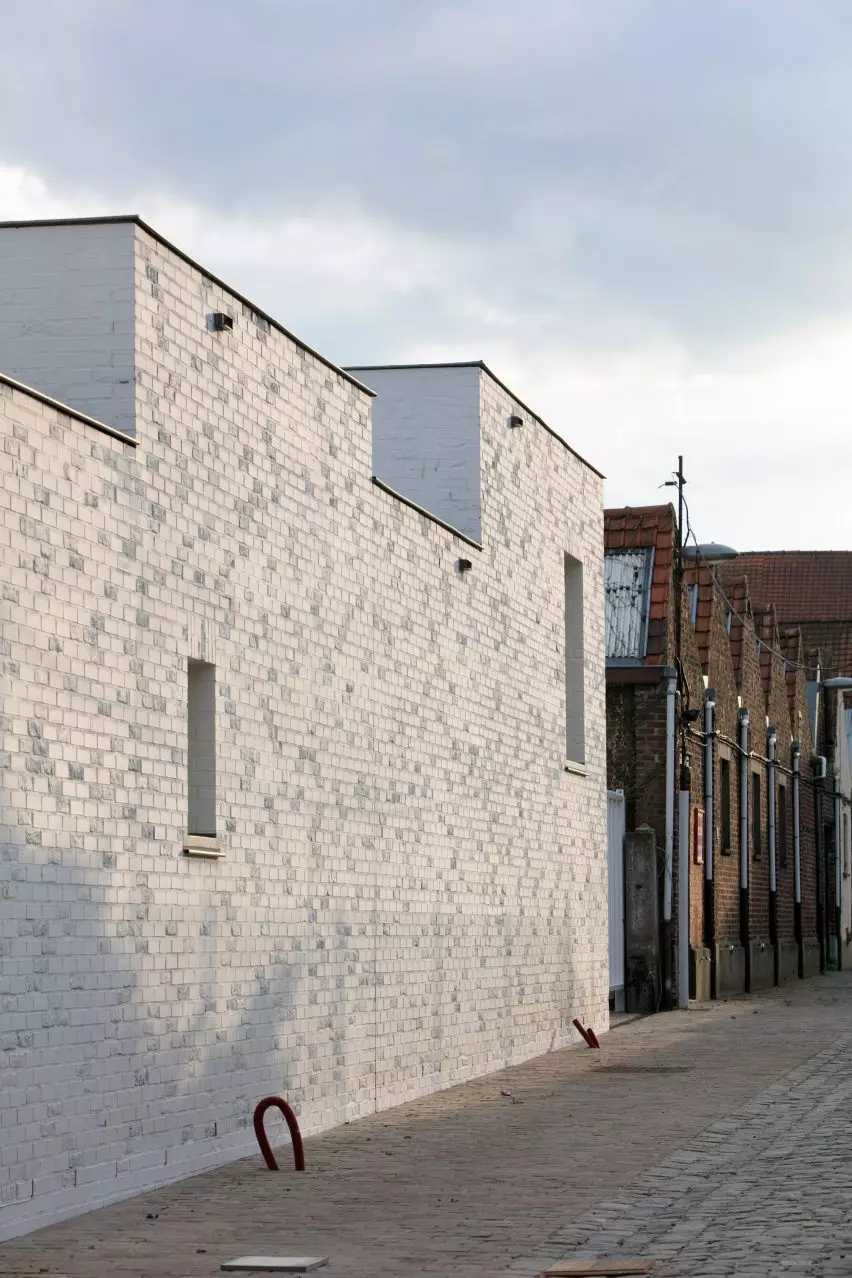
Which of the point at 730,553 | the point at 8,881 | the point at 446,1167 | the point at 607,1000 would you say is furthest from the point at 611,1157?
the point at 730,553

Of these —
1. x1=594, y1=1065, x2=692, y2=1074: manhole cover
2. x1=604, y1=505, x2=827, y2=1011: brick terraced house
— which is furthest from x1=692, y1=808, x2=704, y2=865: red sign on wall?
x1=594, y1=1065, x2=692, y2=1074: manhole cover

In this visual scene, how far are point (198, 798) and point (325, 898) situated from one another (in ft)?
6.58

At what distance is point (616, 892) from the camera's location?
79.2 feet

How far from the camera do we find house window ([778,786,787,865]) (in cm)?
3497

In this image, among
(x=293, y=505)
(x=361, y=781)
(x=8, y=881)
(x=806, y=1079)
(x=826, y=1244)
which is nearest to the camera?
(x=826, y=1244)

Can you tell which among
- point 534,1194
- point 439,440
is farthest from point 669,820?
point 534,1194

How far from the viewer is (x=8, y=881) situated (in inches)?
356

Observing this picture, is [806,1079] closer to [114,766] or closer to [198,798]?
[198,798]

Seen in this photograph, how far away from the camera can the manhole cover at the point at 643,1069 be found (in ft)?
54.6

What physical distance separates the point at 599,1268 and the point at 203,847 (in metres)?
4.07

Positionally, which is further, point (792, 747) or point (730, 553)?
point (792, 747)

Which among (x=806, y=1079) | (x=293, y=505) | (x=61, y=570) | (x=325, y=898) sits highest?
(x=293, y=505)

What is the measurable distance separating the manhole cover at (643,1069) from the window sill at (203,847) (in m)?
6.33

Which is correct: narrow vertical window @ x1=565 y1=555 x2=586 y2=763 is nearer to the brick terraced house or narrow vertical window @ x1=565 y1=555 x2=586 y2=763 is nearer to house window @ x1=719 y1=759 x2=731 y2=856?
the brick terraced house
